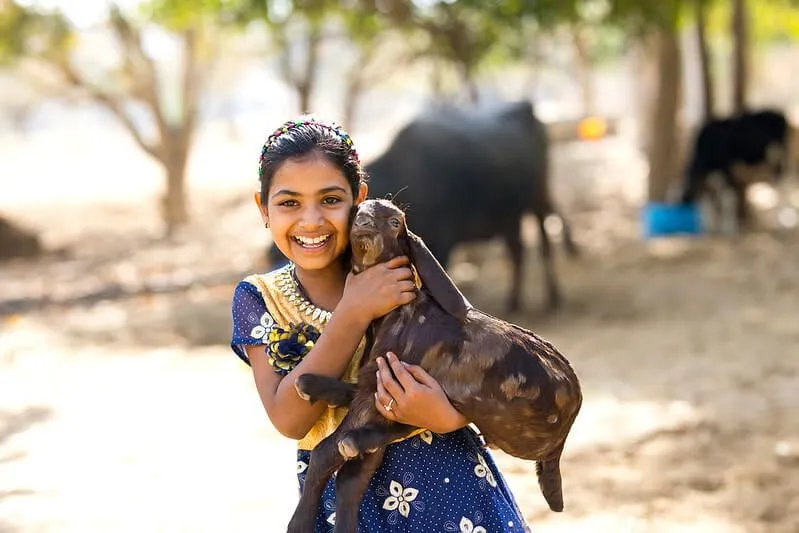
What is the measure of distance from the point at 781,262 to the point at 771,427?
525cm

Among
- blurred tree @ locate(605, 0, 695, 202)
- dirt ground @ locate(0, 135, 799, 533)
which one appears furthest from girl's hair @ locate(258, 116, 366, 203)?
blurred tree @ locate(605, 0, 695, 202)

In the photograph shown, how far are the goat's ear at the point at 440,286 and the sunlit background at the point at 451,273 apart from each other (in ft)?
5.42

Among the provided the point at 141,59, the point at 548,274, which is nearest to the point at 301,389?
the point at 548,274

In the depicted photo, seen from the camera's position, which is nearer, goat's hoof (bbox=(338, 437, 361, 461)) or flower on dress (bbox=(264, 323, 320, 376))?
goat's hoof (bbox=(338, 437, 361, 461))

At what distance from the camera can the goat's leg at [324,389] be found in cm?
181

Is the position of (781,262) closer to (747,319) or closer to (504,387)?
(747,319)

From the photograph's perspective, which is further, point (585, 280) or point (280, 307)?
point (585, 280)

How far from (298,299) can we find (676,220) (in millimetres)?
9873

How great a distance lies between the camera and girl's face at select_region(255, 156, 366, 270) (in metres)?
1.99

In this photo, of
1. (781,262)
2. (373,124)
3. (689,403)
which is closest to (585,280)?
(781,262)

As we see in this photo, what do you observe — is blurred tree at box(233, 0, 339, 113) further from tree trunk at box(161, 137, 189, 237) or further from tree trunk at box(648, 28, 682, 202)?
tree trunk at box(648, 28, 682, 202)

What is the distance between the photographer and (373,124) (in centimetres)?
6209

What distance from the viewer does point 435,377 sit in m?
1.85

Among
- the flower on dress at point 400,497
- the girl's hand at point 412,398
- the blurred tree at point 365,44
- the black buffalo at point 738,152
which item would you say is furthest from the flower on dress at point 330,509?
the black buffalo at point 738,152
